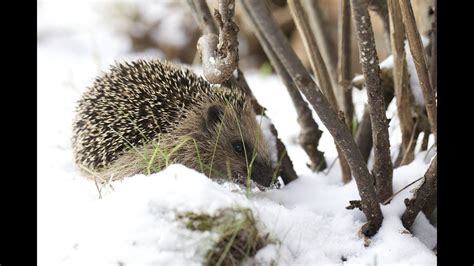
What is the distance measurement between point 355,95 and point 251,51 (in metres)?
1.67

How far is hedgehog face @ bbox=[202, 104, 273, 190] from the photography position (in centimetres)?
294

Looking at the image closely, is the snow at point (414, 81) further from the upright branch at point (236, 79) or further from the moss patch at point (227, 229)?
the moss patch at point (227, 229)

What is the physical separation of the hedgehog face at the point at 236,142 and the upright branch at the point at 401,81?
26.7 inches

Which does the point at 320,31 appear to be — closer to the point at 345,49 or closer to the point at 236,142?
the point at 345,49

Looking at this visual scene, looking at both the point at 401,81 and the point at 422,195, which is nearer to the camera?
the point at 422,195

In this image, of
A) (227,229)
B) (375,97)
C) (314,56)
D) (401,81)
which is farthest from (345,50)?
(227,229)

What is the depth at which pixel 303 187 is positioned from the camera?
291 centimetres

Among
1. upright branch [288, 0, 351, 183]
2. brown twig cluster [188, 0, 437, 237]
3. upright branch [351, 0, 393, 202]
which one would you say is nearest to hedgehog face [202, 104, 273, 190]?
brown twig cluster [188, 0, 437, 237]

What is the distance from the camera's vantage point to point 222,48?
2.24 meters

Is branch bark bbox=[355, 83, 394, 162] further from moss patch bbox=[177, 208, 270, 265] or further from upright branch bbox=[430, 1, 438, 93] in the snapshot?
moss patch bbox=[177, 208, 270, 265]

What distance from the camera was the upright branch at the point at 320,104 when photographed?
188cm

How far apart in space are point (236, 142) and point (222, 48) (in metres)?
0.89
